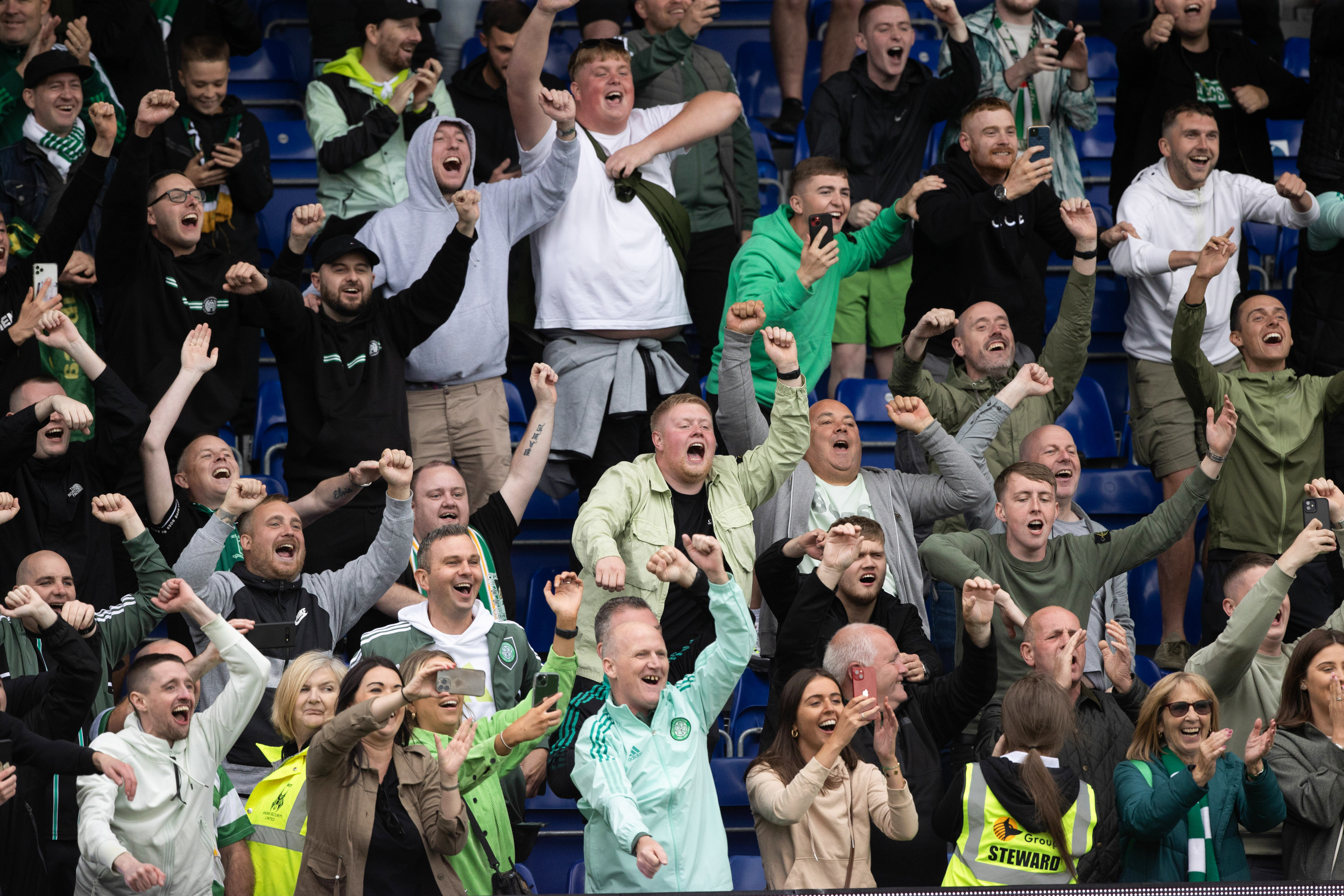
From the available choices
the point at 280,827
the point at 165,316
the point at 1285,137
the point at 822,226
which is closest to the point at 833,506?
the point at 822,226

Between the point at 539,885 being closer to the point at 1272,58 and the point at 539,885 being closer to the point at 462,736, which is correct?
the point at 462,736

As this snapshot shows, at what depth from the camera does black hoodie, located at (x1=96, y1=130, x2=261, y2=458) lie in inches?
251

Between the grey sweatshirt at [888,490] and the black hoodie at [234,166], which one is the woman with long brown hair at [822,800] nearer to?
the grey sweatshirt at [888,490]

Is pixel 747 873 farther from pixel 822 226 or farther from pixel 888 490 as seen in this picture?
pixel 822 226

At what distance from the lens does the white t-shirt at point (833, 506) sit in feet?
19.6

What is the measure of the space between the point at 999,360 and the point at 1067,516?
703mm

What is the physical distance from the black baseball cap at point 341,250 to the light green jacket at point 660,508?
4.19ft

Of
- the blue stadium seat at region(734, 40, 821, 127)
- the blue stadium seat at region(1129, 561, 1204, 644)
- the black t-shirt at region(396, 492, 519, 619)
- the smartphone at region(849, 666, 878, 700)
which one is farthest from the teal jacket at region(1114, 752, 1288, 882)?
the blue stadium seat at region(734, 40, 821, 127)

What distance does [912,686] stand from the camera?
5.16 metres

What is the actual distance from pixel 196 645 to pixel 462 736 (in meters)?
1.61

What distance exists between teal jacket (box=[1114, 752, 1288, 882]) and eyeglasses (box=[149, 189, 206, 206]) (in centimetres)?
390

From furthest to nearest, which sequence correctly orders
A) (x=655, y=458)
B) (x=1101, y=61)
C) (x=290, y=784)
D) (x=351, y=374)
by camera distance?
(x=1101, y=61) → (x=351, y=374) → (x=655, y=458) → (x=290, y=784)

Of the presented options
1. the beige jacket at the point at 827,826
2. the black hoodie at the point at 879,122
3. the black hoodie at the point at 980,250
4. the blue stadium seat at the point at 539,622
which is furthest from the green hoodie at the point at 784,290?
the beige jacket at the point at 827,826

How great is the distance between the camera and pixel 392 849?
4.42 meters
